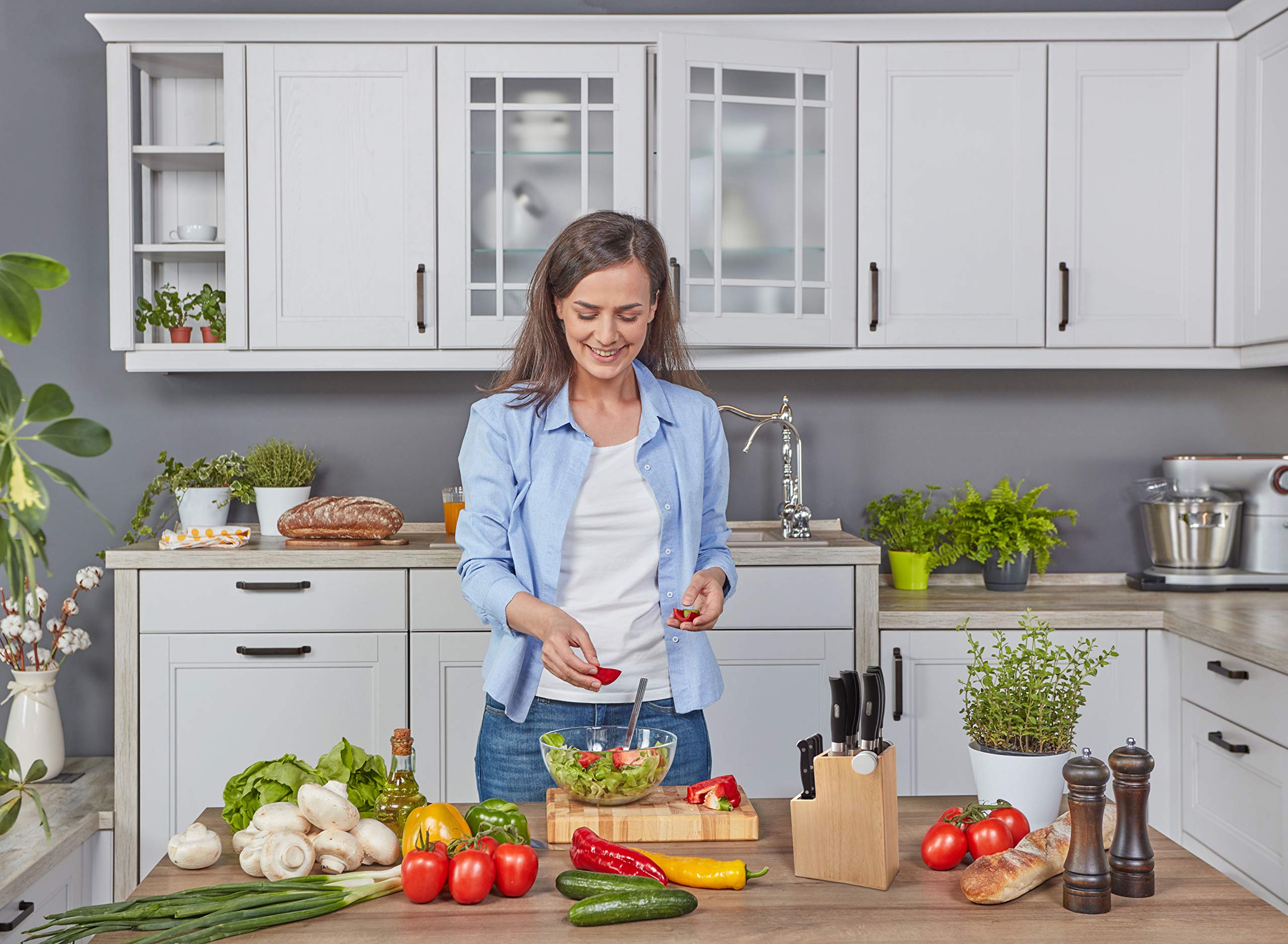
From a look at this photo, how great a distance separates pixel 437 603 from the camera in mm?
2709

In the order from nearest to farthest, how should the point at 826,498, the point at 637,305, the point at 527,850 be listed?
the point at 527,850
the point at 637,305
the point at 826,498

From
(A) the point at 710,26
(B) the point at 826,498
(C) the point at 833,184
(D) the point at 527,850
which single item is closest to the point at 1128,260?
(C) the point at 833,184

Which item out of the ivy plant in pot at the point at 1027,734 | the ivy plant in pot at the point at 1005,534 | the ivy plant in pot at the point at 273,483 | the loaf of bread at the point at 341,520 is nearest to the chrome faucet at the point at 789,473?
the ivy plant in pot at the point at 1005,534

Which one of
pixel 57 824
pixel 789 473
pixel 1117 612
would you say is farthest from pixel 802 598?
pixel 57 824

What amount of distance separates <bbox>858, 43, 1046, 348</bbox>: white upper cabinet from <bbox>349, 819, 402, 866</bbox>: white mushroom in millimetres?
2113

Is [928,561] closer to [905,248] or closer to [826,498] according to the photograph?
[826,498]

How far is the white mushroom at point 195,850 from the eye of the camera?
114 cm

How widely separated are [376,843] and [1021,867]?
66cm

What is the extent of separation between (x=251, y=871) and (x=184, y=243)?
2.26 m

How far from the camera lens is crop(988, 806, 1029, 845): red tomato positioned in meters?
1.17

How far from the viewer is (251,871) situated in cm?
112

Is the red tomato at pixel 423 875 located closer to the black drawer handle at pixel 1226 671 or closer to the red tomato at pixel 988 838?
the red tomato at pixel 988 838

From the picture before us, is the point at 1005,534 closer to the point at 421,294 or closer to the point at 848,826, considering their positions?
the point at 421,294

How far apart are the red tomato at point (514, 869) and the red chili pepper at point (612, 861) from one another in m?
0.06
